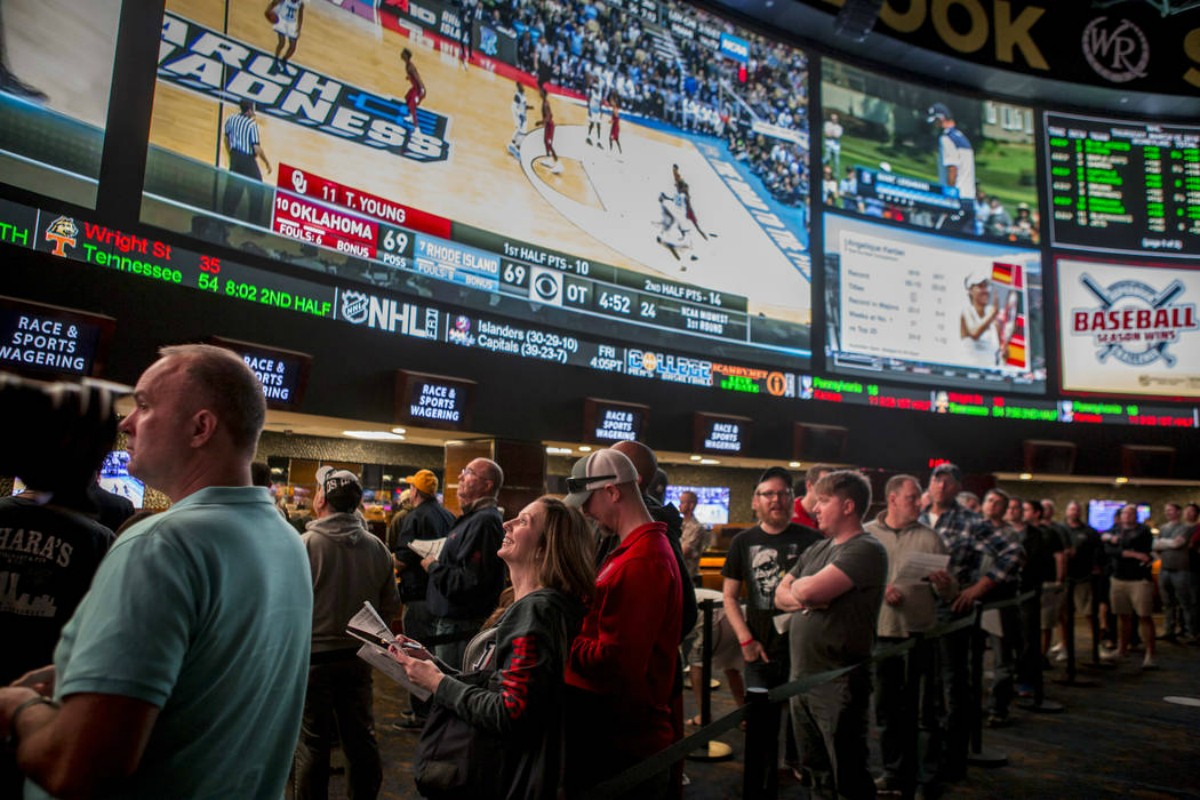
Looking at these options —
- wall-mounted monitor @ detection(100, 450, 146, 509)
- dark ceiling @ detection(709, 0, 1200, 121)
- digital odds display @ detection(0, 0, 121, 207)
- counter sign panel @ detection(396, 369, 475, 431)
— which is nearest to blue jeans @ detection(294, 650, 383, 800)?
wall-mounted monitor @ detection(100, 450, 146, 509)

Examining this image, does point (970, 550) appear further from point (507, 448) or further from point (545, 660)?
point (507, 448)

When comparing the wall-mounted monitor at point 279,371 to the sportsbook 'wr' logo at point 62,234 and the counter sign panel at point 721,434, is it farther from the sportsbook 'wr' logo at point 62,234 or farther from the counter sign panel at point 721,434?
the counter sign panel at point 721,434

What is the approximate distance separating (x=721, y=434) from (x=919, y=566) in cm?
556

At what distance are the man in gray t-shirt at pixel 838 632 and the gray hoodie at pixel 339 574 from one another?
5.76 feet

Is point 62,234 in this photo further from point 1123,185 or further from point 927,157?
point 1123,185

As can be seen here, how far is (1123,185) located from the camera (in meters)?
14.0

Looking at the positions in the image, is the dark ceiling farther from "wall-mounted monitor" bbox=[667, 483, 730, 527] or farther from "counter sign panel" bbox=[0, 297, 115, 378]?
"counter sign panel" bbox=[0, 297, 115, 378]

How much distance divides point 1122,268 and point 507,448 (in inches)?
459

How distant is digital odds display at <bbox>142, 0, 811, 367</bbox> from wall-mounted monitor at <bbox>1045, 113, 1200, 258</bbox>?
530 centimetres

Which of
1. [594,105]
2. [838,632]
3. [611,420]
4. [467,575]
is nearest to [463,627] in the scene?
[467,575]

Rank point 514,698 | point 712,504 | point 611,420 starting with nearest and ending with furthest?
point 514,698 → point 611,420 → point 712,504

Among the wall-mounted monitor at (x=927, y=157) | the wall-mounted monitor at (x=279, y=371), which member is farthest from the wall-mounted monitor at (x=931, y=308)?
the wall-mounted monitor at (x=279, y=371)

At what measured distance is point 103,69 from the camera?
5.83 metres

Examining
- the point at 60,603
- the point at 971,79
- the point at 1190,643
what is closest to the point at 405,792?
the point at 60,603
